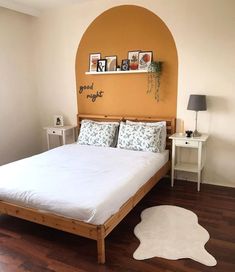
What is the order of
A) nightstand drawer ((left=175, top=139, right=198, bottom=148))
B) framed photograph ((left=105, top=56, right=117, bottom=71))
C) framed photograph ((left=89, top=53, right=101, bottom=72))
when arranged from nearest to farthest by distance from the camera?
nightstand drawer ((left=175, top=139, right=198, bottom=148)) < framed photograph ((left=105, top=56, right=117, bottom=71)) < framed photograph ((left=89, top=53, right=101, bottom=72))

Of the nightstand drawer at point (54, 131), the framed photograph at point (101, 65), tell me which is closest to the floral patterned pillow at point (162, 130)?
the framed photograph at point (101, 65)

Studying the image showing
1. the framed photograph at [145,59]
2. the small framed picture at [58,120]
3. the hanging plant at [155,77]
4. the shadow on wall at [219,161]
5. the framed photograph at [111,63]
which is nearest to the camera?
the shadow on wall at [219,161]

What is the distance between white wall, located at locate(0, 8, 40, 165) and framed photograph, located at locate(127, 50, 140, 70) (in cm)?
192

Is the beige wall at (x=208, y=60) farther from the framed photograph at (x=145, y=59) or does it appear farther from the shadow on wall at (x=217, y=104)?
the framed photograph at (x=145, y=59)

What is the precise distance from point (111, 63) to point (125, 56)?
0.85 ft

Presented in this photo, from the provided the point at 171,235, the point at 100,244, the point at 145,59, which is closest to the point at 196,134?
the point at 145,59

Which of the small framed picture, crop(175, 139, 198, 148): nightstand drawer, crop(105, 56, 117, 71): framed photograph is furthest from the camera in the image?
the small framed picture

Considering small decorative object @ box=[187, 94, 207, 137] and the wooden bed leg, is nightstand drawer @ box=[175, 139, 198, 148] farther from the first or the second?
the wooden bed leg

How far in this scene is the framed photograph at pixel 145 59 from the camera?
374cm

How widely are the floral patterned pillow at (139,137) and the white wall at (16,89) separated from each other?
1.90 m

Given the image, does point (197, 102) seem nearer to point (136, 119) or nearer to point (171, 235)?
point (136, 119)

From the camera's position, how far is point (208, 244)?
7.75 feet

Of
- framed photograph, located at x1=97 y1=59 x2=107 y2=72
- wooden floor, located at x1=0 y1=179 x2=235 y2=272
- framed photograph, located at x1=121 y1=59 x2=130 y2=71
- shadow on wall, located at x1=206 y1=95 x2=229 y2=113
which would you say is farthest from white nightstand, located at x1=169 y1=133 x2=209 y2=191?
framed photograph, located at x1=97 y1=59 x2=107 y2=72

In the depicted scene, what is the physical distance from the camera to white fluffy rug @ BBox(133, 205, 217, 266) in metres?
2.22
